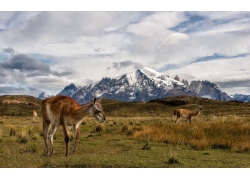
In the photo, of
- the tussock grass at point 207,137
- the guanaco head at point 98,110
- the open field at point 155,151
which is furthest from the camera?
the tussock grass at point 207,137

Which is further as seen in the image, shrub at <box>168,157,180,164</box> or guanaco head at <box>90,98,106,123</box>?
guanaco head at <box>90,98,106,123</box>

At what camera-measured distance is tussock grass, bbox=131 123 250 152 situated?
13.5 metres

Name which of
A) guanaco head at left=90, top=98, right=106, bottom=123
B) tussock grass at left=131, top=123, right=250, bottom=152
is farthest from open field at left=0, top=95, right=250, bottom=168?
guanaco head at left=90, top=98, right=106, bottom=123

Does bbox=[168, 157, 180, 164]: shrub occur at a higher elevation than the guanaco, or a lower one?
lower

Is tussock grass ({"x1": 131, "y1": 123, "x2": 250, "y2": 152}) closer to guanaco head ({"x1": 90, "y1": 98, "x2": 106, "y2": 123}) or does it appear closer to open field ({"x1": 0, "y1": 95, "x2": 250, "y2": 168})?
open field ({"x1": 0, "y1": 95, "x2": 250, "y2": 168})

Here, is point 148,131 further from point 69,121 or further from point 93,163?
point 93,163

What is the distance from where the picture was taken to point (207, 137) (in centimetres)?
1568

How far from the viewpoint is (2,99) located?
310ft

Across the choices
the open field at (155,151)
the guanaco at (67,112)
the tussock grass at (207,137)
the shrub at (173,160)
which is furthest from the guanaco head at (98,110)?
the tussock grass at (207,137)

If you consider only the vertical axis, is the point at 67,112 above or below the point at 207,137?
above

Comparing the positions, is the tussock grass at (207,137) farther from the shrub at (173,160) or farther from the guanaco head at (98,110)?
the guanaco head at (98,110)

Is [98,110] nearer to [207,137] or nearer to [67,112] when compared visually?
[67,112]

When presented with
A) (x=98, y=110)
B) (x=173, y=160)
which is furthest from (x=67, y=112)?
(x=173, y=160)

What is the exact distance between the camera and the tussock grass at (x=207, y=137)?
13542mm
